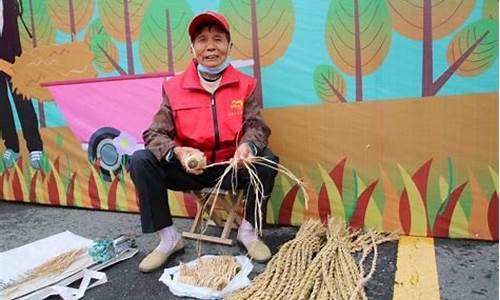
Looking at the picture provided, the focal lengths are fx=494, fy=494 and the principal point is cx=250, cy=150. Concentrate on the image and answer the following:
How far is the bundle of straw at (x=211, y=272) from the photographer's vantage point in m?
2.25

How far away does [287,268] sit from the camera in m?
2.33

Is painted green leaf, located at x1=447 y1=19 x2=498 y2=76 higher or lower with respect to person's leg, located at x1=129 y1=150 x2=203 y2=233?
higher

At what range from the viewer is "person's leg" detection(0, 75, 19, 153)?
363cm

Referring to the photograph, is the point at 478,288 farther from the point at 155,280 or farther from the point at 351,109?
the point at 155,280

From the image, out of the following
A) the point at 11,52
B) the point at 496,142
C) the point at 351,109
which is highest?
the point at 11,52

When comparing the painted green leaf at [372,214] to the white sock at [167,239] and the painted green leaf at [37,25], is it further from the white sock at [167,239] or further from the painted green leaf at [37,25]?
the painted green leaf at [37,25]

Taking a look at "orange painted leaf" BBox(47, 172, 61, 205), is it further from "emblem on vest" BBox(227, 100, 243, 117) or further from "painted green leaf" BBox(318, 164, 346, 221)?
"painted green leaf" BBox(318, 164, 346, 221)

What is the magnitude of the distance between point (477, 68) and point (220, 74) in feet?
4.42

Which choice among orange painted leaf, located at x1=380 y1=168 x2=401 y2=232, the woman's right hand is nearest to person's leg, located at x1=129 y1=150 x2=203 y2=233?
the woman's right hand

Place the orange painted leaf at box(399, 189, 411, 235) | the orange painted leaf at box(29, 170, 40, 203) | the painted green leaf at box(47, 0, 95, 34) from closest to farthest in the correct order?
1. the orange painted leaf at box(399, 189, 411, 235)
2. the painted green leaf at box(47, 0, 95, 34)
3. the orange painted leaf at box(29, 170, 40, 203)

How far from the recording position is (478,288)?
2180 millimetres

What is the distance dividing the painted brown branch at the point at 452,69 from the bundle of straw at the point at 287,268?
1.00 m

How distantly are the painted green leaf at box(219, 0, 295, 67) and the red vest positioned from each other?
30 centimetres

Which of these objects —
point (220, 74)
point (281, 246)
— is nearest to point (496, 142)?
point (281, 246)
